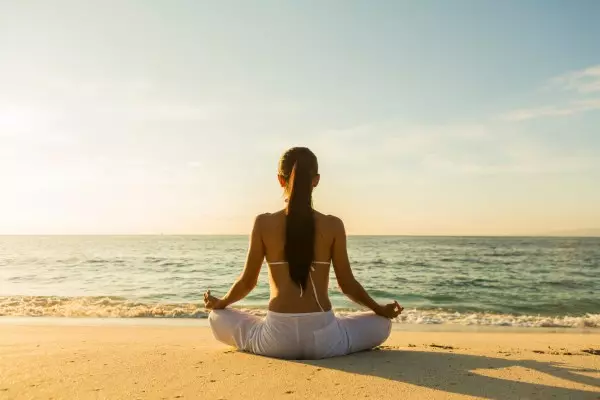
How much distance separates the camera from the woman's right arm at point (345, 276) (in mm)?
4316

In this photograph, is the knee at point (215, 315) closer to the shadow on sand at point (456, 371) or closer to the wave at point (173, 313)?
the shadow on sand at point (456, 371)

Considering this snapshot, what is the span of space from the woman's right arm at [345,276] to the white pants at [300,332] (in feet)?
0.43

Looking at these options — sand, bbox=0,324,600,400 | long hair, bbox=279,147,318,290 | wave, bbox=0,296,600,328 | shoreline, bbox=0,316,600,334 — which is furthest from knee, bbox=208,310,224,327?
wave, bbox=0,296,600,328

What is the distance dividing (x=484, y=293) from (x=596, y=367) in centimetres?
1365

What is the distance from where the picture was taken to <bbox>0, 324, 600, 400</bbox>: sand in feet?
11.0

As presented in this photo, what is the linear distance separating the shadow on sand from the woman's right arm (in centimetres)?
43

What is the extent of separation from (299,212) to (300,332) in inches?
41.3

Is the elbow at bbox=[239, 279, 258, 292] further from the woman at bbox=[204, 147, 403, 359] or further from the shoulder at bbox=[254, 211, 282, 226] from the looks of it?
the shoulder at bbox=[254, 211, 282, 226]

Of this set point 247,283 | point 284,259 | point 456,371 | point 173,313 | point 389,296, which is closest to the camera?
point 456,371

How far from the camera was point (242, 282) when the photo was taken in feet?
14.5

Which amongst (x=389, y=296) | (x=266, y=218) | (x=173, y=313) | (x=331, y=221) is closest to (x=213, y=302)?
(x=266, y=218)

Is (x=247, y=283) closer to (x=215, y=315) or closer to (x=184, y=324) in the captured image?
(x=215, y=315)

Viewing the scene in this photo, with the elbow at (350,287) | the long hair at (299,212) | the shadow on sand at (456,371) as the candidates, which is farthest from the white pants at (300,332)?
the long hair at (299,212)

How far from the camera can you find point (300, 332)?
169 inches
